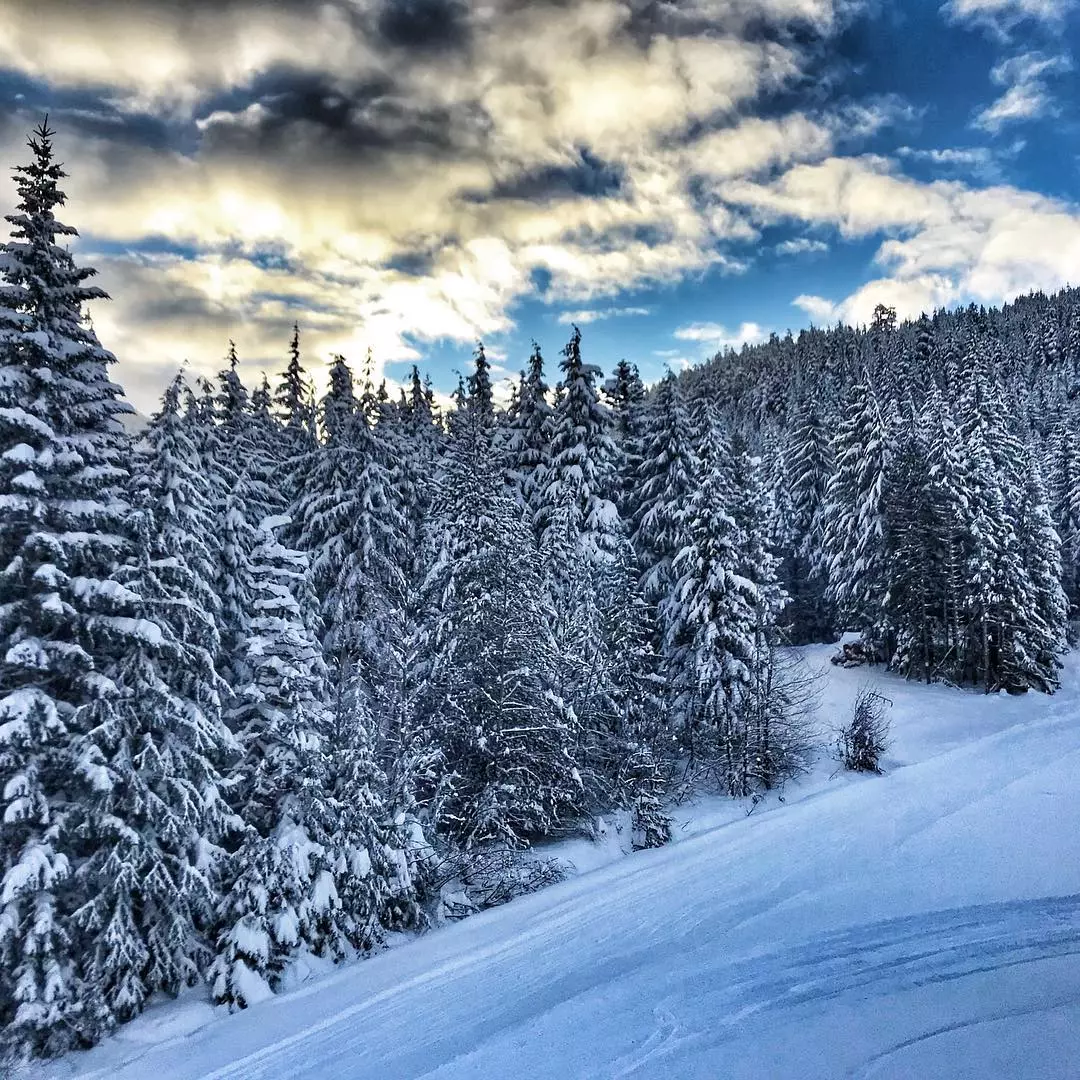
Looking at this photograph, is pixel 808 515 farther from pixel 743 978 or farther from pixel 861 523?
pixel 743 978

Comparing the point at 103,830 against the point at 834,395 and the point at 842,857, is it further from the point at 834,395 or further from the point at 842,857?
the point at 834,395

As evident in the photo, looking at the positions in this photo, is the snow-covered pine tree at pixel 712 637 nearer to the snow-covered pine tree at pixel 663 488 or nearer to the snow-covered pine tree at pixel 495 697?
the snow-covered pine tree at pixel 663 488

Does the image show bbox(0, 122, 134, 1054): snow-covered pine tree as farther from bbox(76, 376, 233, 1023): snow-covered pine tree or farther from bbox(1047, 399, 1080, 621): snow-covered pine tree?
bbox(1047, 399, 1080, 621): snow-covered pine tree

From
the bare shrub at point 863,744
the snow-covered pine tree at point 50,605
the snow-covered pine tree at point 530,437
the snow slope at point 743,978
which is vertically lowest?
the bare shrub at point 863,744

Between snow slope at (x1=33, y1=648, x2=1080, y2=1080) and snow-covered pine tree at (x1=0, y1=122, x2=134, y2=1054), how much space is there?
4.11 feet

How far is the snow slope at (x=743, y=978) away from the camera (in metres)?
5.55

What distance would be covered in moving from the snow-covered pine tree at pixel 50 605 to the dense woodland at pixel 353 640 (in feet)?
0.16

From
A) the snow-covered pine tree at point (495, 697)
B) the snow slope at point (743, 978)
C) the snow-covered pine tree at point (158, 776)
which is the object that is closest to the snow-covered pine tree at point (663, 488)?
the snow-covered pine tree at point (495, 697)

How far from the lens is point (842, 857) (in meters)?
9.70

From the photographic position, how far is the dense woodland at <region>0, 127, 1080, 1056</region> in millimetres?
9766

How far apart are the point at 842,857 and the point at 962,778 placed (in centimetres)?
583

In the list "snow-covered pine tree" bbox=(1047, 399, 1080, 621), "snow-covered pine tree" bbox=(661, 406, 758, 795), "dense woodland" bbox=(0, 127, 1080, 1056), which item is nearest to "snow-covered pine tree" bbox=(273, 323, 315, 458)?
"dense woodland" bbox=(0, 127, 1080, 1056)

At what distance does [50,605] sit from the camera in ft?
31.2

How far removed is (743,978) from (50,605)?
402 inches
